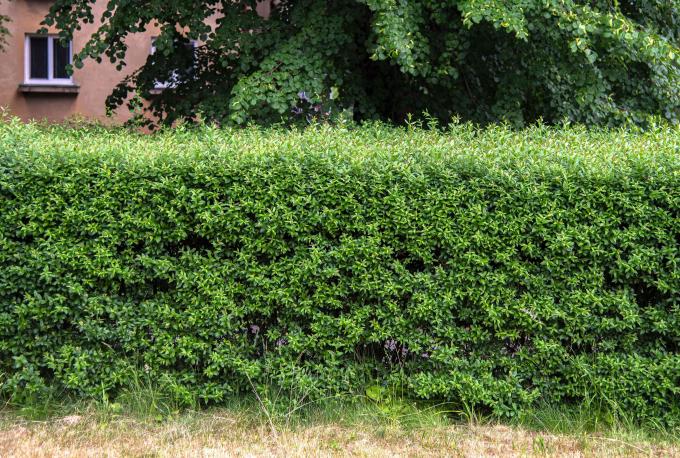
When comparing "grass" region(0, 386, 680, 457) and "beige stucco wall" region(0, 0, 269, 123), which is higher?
"beige stucco wall" region(0, 0, 269, 123)

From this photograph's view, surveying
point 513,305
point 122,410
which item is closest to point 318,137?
point 513,305

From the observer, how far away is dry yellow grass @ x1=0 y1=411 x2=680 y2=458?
4348 millimetres

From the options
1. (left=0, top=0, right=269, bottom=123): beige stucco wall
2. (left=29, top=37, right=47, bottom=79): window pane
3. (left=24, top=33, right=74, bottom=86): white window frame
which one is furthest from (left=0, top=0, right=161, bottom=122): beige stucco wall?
(left=29, top=37, right=47, bottom=79): window pane

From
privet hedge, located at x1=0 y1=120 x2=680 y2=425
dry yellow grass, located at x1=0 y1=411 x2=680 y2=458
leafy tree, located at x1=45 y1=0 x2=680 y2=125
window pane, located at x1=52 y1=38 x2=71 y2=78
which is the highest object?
leafy tree, located at x1=45 y1=0 x2=680 y2=125

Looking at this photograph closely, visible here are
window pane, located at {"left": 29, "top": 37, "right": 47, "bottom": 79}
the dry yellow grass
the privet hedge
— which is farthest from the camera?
window pane, located at {"left": 29, "top": 37, "right": 47, "bottom": 79}

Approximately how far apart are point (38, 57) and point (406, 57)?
14485 millimetres

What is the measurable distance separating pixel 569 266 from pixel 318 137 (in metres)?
1.84

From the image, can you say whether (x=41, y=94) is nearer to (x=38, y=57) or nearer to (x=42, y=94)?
Answer: (x=42, y=94)

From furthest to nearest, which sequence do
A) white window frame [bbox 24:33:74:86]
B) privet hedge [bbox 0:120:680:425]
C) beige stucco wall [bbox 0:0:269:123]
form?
white window frame [bbox 24:33:74:86]
beige stucco wall [bbox 0:0:269:123]
privet hedge [bbox 0:120:680:425]

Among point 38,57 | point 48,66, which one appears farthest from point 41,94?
point 38,57

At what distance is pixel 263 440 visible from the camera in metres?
4.50

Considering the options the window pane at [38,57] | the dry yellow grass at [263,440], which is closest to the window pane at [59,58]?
the window pane at [38,57]

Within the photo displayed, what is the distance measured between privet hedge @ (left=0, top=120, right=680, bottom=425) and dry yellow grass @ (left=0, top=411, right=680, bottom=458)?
7.7 inches

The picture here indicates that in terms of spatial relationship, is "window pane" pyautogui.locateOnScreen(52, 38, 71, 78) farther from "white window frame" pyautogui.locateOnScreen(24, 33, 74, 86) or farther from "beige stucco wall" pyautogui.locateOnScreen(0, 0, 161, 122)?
"beige stucco wall" pyautogui.locateOnScreen(0, 0, 161, 122)
